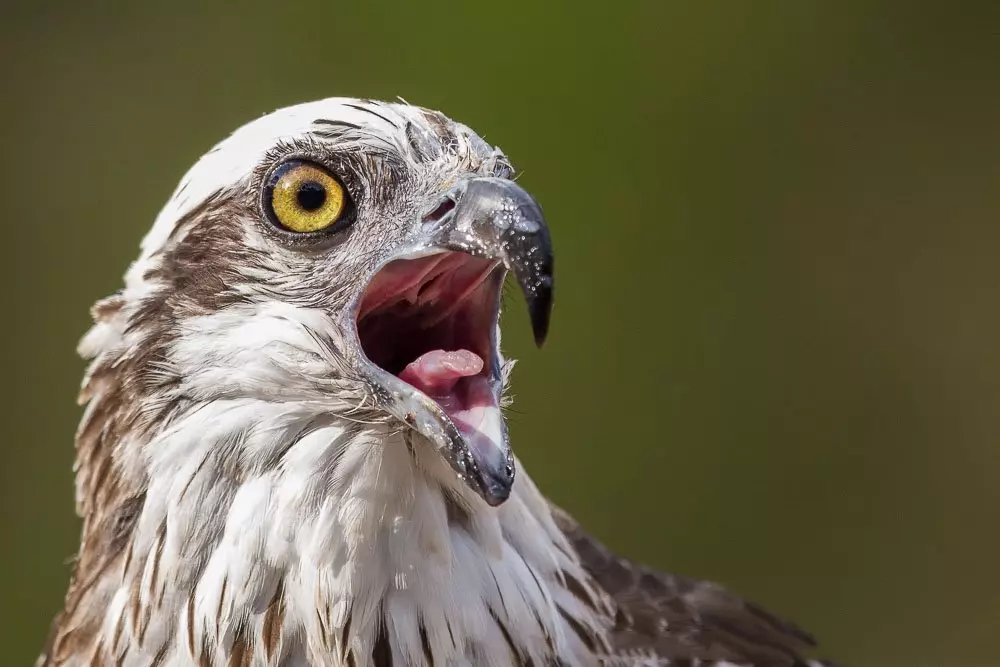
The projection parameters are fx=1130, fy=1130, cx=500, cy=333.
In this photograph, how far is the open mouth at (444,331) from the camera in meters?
1.29

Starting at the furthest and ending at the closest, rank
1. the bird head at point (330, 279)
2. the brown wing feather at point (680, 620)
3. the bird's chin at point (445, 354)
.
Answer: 1. the brown wing feather at point (680, 620)
2. the bird head at point (330, 279)
3. the bird's chin at point (445, 354)

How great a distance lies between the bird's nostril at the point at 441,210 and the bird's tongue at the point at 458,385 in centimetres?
16

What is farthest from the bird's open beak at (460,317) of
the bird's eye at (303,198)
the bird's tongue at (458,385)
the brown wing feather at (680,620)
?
the brown wing feather at (680,620)

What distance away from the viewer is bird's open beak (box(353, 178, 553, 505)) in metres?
1.22

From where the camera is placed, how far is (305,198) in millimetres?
1388

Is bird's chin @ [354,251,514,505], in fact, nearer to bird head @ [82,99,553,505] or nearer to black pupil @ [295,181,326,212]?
bird head @ [82,99,553,505]

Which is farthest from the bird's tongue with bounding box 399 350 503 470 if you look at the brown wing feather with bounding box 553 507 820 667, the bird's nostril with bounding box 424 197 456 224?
the brown wing feather with bounding box 553 507 820 667

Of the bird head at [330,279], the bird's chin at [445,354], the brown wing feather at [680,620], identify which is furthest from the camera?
the brown wing feather at [680,620]

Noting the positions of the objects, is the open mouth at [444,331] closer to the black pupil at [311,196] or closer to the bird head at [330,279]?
the bird head at [330,279]

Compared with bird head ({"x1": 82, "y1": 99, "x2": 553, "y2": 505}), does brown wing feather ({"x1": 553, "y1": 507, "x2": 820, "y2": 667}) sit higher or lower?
lower

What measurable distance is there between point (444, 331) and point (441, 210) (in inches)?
6.8

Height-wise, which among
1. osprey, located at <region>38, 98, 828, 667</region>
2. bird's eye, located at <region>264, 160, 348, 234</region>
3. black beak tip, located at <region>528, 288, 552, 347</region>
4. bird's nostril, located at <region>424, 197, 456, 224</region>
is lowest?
osprey, located at <region>38, 98, 828, 667</region>

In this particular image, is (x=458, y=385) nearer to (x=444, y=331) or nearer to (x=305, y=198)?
(x=444, y=331)

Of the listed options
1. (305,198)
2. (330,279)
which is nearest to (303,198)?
(305,198)
